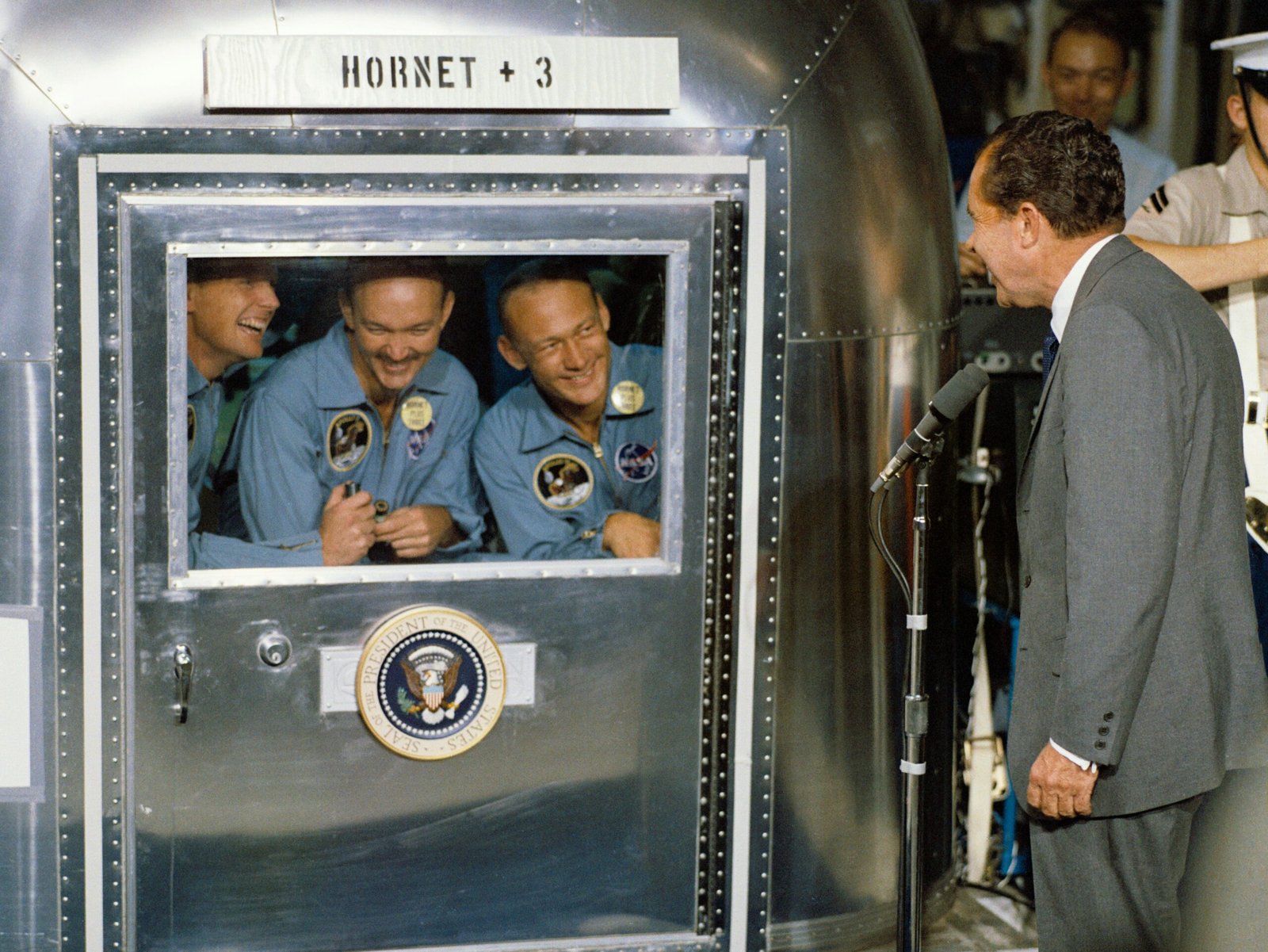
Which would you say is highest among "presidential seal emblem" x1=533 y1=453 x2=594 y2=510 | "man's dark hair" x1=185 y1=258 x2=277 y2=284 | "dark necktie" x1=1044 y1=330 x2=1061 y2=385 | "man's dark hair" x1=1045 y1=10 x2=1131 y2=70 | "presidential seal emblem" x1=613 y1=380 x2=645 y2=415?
"man's dark hair" x1=1045 y1=10 x2=1131 y2=70

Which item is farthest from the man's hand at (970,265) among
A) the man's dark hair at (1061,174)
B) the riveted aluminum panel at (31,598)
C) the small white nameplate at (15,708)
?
the small white nameplate at (15,708)

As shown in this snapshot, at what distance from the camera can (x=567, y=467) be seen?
11.5 feet

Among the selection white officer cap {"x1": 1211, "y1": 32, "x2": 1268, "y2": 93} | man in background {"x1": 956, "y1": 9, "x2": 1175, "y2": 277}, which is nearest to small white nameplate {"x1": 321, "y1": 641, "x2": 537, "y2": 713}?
man in background {"x1": 956, "y1": 9, "x2": 1175, "y2": 277}

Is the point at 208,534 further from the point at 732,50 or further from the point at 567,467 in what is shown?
the point at 732,50

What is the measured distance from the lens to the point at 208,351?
3285 mm

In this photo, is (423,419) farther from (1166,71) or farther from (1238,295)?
(1166,71)

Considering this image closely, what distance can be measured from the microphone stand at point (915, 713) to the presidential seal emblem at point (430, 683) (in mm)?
910

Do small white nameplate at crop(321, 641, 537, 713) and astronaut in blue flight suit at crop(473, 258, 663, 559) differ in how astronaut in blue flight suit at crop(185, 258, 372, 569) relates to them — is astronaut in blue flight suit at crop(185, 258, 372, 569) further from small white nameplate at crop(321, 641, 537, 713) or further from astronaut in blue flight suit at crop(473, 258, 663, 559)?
astronaut in blue flight suit at crop(473, 258, 663, 559)

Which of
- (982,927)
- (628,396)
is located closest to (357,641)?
(628,396)

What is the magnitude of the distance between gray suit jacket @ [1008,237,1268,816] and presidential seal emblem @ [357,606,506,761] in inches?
46.5

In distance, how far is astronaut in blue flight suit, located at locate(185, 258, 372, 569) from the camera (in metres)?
3.26

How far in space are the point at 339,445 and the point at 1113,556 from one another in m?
1.68

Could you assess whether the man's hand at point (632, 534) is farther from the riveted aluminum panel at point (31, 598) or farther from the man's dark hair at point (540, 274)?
the riveted aluminum panel at point (31, 598)

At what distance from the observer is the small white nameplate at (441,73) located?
3174mm
